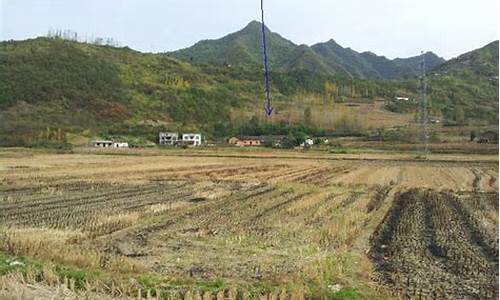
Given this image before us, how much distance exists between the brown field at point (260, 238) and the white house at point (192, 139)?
45.7 m

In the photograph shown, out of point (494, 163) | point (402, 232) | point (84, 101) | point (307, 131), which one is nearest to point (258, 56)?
point (84, 101)

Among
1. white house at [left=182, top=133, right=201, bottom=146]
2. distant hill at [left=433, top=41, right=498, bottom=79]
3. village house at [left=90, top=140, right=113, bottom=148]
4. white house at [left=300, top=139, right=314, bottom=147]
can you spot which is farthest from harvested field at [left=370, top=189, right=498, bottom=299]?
distant hill at [left=433, top=41, right=498, bottom=79]

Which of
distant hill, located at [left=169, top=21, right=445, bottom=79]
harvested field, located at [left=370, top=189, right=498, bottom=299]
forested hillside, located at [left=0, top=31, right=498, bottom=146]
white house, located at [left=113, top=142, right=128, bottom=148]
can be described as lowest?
harvested field, located at [left=370, top=189, right=498, bottom=299]

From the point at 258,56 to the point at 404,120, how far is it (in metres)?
70.4

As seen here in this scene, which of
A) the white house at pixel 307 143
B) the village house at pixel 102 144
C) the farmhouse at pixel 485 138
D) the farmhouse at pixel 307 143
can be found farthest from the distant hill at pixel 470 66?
the village house at pixel 102 144

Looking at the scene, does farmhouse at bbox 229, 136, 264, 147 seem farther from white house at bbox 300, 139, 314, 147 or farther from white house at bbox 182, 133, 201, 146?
white house at bbox 300, 139, 314, 147

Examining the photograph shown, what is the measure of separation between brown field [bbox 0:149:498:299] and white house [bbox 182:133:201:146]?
4571 centimetres

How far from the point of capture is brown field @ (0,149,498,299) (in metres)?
8.51

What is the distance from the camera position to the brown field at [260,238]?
8508mm

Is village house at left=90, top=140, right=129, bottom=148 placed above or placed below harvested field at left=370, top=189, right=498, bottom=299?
above

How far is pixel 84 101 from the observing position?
92.0m

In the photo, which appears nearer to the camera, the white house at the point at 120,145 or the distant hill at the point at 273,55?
the white house at the point at 120,145

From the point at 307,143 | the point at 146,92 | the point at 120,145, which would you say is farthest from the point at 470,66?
the point at 120,145

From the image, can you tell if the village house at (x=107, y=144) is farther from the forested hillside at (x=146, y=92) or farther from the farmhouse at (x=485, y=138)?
the farmhouse at (x=485, y=138)
